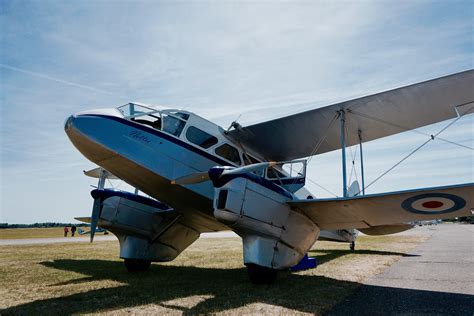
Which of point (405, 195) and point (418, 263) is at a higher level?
→ point (405, 195)

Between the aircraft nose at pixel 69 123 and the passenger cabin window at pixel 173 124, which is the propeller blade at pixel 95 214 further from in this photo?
the passenger cabin window at pixel 173 124

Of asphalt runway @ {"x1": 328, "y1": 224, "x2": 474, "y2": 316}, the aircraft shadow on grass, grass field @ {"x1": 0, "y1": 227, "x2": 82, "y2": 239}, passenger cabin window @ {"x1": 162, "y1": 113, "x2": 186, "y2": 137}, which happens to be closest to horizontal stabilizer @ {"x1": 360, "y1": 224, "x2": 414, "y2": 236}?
asphalt runway @ {"x1": 328, "y1": 224, "x2": 474, "y2": 316}

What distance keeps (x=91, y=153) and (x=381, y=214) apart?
746 cm

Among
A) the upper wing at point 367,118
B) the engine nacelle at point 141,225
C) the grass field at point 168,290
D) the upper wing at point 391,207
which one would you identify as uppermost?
the upper wing at point 367,118

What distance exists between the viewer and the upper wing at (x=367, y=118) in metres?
9.52

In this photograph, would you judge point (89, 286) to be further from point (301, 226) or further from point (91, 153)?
point (301, 226)

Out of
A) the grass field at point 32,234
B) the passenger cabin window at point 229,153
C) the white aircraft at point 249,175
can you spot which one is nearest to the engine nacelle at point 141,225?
the white aircraft at point 249,175

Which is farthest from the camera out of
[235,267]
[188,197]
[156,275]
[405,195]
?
[235,267]

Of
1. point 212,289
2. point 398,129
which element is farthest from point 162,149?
point 398,129

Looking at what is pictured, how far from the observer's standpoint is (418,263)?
13.3 metres

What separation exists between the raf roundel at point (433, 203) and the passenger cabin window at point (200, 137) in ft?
17.1

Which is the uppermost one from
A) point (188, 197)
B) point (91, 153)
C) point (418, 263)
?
point (91, 153)

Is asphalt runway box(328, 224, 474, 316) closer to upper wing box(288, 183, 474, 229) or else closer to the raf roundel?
upper wing box(288, 183, 474, 229)

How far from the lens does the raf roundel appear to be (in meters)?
7.89
